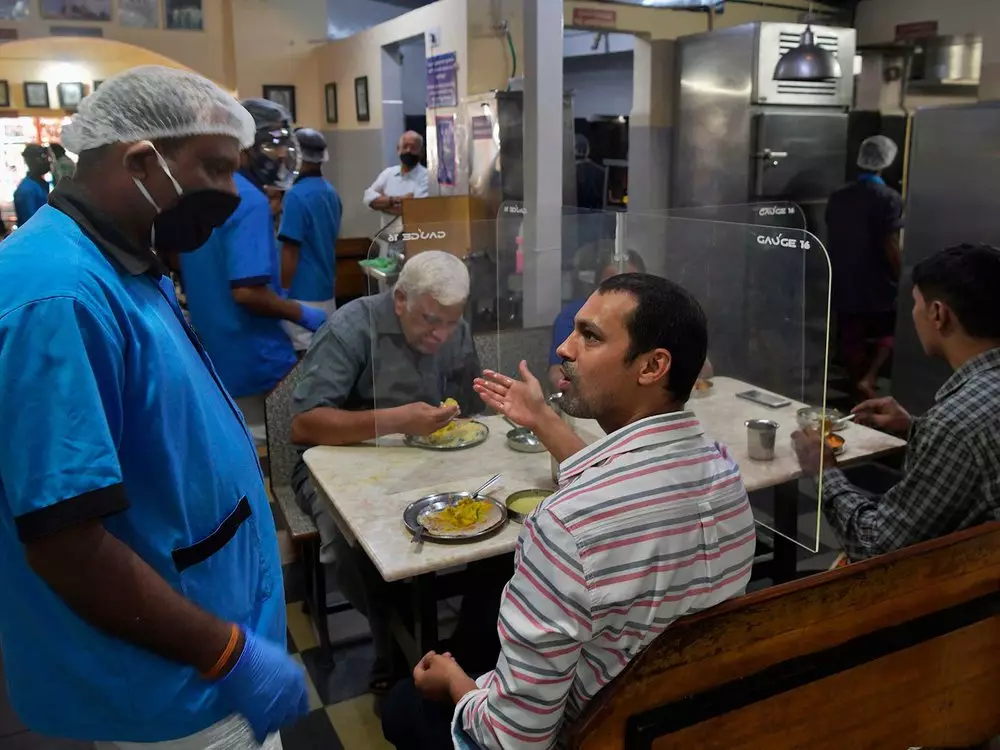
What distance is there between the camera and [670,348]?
1354mm

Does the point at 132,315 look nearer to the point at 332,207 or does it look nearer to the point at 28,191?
the point at 332,207

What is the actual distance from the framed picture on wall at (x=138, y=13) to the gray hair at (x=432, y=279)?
6.70 m

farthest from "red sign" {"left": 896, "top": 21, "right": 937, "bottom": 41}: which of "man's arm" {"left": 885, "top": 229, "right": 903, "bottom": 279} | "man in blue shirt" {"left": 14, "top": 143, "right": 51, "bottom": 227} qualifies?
"man in blue shirt" {"left": 14, "top": 143, "right": 51, "bottom": 227}

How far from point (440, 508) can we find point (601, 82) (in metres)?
9.42

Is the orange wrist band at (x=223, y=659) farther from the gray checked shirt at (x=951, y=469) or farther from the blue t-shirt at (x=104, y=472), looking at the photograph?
the gray checked shirt at (x=951, y=469)

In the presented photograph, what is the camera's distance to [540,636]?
1.19m

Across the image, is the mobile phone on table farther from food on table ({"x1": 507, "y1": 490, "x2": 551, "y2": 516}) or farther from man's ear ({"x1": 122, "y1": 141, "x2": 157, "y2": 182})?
man's ear ({"x1": 122, "y1": 141, "x2": 157, "y2": 182})

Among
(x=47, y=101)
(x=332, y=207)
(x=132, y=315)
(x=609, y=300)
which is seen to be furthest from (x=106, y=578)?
(x=47, y=101)

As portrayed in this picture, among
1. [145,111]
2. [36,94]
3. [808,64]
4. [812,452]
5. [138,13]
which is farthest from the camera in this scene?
[36,94]

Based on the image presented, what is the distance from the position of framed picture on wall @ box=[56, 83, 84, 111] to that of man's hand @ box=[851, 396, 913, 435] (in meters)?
7.91

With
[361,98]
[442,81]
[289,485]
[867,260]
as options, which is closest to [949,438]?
[289,485]

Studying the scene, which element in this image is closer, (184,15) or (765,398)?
(765,398)

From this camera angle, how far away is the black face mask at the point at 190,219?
128cm

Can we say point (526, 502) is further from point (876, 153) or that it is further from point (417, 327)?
point (876, 153)
